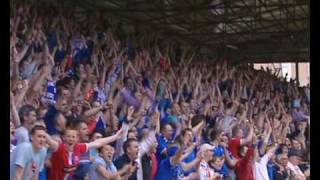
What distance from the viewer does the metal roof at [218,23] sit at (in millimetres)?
13391

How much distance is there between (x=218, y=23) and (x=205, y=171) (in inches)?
415

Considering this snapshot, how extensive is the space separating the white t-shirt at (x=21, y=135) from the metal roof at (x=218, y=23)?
6083 millimetres

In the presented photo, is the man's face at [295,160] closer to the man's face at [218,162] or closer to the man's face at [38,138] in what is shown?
the man's face at [218,162]

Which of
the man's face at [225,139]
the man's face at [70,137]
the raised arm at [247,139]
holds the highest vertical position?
the man's face at [70,137]

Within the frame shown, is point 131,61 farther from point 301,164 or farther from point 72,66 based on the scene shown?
point 301,164

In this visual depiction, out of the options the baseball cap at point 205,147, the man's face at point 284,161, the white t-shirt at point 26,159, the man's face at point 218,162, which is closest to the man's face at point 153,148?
the baseball cap at point 205,147

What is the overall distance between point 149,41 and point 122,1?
127 inches

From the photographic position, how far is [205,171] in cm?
Answer: 616

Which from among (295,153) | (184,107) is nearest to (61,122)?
(184,107)

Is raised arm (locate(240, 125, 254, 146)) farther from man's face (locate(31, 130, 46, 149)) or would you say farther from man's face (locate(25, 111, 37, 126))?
man's face (locate(31, 130, 46, 149))

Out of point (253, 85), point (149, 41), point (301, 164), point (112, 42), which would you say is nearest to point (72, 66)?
point (112, 42)

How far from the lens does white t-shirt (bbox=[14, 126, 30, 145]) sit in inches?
154

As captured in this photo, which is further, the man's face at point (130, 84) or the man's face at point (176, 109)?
the man's face at point (176, 109)
